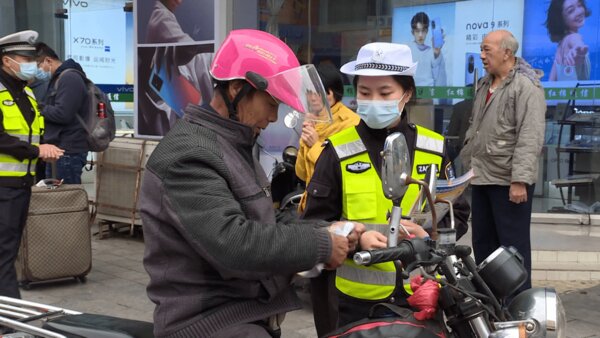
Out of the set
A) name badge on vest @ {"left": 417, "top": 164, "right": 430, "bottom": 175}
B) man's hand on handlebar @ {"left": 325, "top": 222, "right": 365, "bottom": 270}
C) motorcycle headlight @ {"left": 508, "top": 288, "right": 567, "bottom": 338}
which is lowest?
motorcycle headlight @ {"left": 508, "top": 288, "right": 567, "bottom": 338}

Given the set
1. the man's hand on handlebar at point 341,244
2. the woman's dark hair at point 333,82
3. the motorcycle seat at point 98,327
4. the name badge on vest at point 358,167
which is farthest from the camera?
the woman's dark hair at point 333,82

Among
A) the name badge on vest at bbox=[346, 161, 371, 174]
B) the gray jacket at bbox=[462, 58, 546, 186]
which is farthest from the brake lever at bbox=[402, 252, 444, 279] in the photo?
the gray jacket at bbox=[462, 58, 546, 186]

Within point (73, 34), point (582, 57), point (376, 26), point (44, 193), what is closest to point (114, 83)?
point (73, 34)

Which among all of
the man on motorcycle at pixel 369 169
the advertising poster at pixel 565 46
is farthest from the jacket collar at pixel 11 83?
the advertising poster at pixel 565 46

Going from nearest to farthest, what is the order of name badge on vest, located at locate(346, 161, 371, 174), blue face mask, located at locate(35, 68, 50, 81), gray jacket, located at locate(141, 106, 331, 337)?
1. gray jacket, located at locate(141, 106, 331, 337)
2. name badge on vest, located at locate(346, 161, 371, 174)
3. blue face mask, located at locate(35, 68, 50, 81)

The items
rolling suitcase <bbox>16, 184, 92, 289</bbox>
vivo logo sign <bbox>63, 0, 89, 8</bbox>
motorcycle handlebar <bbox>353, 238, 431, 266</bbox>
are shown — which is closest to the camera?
motorcycle handlebar <bbox>353, 238, 431, 266</bbox>

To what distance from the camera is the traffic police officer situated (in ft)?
15.9

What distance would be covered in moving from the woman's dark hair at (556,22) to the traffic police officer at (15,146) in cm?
519

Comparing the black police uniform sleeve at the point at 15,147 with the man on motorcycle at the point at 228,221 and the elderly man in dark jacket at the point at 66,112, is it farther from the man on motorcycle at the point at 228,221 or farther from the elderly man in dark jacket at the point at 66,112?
the man on motorcycle at the point at 228,221

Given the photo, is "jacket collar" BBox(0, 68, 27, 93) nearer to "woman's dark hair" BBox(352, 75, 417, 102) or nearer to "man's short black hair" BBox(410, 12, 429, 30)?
"woman's dark hair" BBox(352, 75, 417, 102)

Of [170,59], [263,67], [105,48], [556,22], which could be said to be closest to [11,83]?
[170,59]

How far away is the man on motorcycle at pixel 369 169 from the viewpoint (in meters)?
2.73

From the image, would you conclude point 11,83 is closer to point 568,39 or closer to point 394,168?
point 394,168

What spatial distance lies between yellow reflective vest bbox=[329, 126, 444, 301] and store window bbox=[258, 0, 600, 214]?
182 inches
